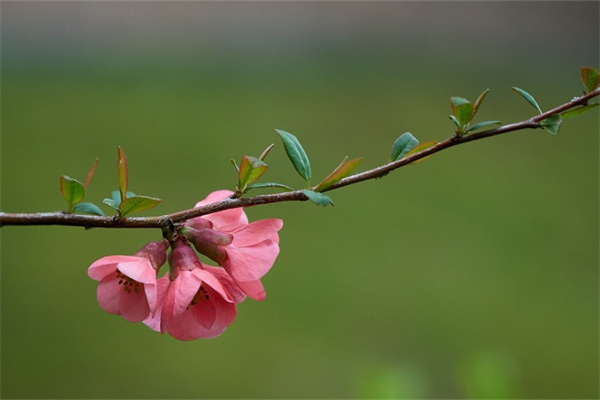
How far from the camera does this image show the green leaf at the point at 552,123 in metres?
0.42

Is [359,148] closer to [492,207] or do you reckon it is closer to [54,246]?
[492,207]

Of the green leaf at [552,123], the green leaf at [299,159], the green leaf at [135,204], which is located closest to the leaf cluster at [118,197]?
the green leaf at [135,204]

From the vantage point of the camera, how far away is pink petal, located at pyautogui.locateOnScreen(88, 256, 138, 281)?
424 mm

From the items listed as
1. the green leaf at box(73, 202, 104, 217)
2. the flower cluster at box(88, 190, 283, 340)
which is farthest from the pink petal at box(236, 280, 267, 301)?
the green leaf at box(73, 202, 104, 217)

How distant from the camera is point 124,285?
1.44 feet

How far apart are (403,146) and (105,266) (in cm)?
20

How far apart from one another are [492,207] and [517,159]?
0.45 metres

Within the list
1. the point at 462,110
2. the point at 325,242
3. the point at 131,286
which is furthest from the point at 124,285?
the point at 325,242

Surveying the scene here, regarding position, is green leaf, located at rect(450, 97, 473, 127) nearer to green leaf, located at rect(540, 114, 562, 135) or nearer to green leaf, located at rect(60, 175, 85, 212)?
green leaf, located at rect(540, 114, 562, 135)

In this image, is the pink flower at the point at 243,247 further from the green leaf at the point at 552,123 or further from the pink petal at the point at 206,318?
the green leaf at the point at 552,123

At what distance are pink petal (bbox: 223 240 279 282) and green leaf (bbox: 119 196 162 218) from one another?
0.19 ft

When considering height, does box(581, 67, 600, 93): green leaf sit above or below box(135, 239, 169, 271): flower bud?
above

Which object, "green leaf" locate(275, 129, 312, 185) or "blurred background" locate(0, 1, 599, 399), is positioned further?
"blurred background" locate(0, 1, 599, 399)

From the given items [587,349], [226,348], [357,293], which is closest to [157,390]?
[226,348]
